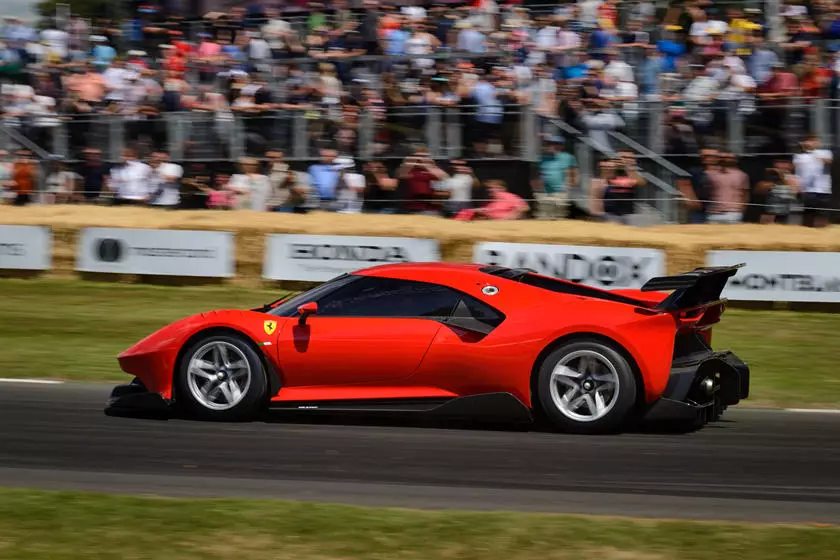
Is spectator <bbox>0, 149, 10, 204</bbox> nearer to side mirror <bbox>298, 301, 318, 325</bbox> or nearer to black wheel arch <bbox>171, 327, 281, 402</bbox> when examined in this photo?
black wheel arch <bbox>171, 327, 281, 402</bbox>

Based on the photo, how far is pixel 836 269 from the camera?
14211 mm

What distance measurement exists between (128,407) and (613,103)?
9.92m

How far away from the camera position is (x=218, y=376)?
819 centimetres

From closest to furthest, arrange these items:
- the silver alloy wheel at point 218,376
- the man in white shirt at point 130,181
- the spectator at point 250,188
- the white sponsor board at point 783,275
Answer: the silver alloy wheel at point 218,376 → the white sponsor board at point 783,275 → the spectator at point 250,188 → the man in white shirt at point 130,181

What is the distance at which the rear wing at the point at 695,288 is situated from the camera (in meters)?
7.63

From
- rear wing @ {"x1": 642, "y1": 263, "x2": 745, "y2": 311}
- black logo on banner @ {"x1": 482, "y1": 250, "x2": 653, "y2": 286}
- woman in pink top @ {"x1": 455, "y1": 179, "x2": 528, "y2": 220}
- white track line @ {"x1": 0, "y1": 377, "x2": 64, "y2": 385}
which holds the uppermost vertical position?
woman in pink top @ {"x1": 455, "y1": 179, "x2": 528, "y2": 220}

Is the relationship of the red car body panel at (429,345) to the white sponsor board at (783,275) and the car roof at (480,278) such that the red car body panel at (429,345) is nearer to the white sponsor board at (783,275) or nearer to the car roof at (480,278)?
the car roof at (480,278)

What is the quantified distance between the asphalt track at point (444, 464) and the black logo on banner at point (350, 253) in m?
6.94

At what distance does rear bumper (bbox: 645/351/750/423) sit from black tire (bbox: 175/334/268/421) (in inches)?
101

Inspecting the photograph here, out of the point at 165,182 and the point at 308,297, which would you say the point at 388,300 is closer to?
the point at 308,297

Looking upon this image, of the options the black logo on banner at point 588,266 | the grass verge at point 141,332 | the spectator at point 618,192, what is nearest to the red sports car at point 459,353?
the grass verge at point 141,332

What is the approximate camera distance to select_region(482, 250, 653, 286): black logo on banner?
14.6 metres

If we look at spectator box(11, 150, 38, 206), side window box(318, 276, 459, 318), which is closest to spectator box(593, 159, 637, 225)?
side window box(318, 276, 459, 318)

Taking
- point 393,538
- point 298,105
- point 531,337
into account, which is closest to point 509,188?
point 298,105
